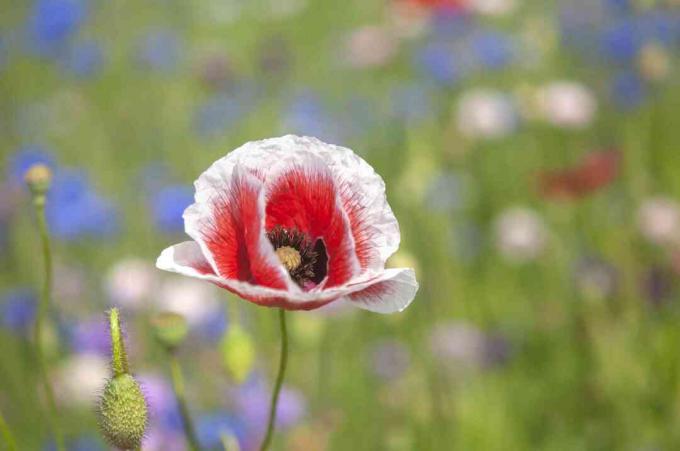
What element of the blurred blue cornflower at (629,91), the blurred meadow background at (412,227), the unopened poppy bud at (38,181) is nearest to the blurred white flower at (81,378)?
the blurred meadow background at (412,227)

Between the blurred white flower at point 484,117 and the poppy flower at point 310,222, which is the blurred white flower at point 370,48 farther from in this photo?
the poppy flower at point 310,222

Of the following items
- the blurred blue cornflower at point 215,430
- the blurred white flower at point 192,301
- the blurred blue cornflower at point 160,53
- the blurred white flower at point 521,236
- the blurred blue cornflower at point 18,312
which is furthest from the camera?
the blurred blue cornflower at point 160,53

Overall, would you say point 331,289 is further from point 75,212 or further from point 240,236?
point 75,212

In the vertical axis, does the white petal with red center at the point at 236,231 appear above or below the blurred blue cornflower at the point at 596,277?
above

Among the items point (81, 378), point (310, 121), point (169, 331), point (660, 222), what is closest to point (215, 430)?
point (81, 378)

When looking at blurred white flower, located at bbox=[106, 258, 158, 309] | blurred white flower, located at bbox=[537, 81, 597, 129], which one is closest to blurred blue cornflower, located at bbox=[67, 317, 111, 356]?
blurred white flower, located at bbox=[106, 258, 158, 309]

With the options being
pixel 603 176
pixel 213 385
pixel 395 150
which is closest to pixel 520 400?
pixel 603 176
